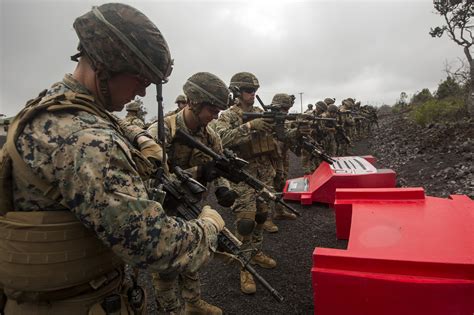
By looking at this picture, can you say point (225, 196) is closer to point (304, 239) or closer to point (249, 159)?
point (249, 159)

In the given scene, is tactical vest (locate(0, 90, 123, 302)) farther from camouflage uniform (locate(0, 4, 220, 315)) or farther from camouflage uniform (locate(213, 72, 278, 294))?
camouflage uniform (locate(213, 72, 278, 294))

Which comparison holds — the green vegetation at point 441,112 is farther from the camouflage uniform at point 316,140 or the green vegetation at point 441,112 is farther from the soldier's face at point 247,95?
the soldier's face at point 247,95

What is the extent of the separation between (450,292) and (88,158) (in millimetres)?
2213

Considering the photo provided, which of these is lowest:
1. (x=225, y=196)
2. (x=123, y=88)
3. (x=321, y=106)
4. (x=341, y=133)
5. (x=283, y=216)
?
(x=283, y=216)

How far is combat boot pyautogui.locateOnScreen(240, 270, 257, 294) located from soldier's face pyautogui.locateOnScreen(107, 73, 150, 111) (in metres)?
2.61

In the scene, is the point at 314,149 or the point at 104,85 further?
the point at 314,149

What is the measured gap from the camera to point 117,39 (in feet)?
4.13

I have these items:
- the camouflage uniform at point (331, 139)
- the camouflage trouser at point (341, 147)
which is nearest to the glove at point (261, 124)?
the camouflage uniform at point (331, 139)

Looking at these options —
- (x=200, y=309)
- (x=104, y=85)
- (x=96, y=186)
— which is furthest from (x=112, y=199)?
(x=200, y=309)

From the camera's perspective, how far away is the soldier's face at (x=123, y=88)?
1355 millimetres

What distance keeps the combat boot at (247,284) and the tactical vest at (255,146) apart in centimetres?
179

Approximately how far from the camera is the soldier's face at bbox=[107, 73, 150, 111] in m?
1.36

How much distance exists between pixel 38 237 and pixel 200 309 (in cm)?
216

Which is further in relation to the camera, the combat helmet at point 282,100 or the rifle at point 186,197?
the combat helmet at point 282,100
